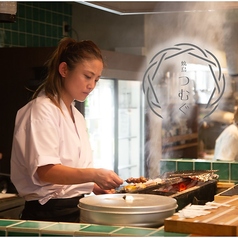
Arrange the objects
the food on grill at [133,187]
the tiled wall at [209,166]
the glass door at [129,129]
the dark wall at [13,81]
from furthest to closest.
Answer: the glass door at [129,129] → the dark wall at [13,81] → the tiled wall at [209,166] → the food on grill at [133,187]

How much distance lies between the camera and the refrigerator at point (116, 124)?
5.31m

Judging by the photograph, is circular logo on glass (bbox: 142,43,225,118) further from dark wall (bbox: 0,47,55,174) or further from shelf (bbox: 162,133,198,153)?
dark wall (bbox: 0,47,55,174)

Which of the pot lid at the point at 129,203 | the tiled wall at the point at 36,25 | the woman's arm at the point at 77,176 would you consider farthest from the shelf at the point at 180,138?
the pot lid at the point at 129,203

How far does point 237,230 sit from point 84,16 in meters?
4.90

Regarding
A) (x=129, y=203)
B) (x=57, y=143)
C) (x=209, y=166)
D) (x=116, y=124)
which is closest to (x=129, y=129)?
(x=116, y=124)

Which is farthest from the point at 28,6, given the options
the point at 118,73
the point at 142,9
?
the point at 142,9

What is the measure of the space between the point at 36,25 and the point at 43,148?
3.39 metres

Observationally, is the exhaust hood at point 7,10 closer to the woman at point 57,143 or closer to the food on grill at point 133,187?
the woman at point 57,143

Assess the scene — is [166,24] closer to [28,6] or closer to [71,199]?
[28,6]

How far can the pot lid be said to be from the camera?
5.21 feet

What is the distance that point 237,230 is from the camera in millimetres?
1488

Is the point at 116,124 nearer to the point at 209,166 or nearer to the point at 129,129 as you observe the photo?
the point at 129,129

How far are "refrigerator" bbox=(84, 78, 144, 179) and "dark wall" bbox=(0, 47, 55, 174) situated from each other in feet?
2.94

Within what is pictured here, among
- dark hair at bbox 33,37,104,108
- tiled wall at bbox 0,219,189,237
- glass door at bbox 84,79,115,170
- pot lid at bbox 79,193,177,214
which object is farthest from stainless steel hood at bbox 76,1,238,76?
glass door at bbox 84,79,115,170
